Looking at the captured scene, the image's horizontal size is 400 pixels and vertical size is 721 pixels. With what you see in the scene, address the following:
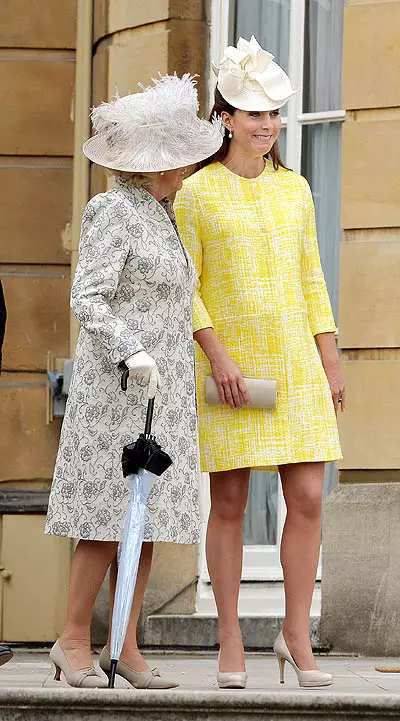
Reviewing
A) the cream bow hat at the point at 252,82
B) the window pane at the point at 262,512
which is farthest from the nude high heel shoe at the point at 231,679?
the window pane at the point at 262,512

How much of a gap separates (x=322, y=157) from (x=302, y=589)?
3.04 m

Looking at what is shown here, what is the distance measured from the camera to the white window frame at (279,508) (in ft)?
24.5

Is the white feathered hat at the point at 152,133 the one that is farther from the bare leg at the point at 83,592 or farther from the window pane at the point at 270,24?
the window pane at the point at 270,24

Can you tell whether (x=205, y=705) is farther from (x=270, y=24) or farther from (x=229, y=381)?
(x=270, y=24)

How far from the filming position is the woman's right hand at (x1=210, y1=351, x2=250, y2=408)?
5.24 m

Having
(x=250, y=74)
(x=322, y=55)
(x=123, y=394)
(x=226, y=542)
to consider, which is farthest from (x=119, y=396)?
(x=322, y=55)

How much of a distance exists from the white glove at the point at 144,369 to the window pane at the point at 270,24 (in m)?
3.40

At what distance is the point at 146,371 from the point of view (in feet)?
15.7

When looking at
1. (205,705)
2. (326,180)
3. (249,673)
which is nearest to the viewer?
(205,705)

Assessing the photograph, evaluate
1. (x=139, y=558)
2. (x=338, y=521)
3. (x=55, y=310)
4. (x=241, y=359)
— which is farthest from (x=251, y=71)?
(x=55, y=310)

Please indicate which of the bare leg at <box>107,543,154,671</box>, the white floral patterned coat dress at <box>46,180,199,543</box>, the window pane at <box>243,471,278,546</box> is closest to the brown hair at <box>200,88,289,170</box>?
the white floral patterned coat dress at <box>46,180,199,543</box>

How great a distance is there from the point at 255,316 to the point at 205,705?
57.2 inches

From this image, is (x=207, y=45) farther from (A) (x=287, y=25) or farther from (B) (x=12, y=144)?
(B) (x=12, y=144)

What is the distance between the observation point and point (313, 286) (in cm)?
549
